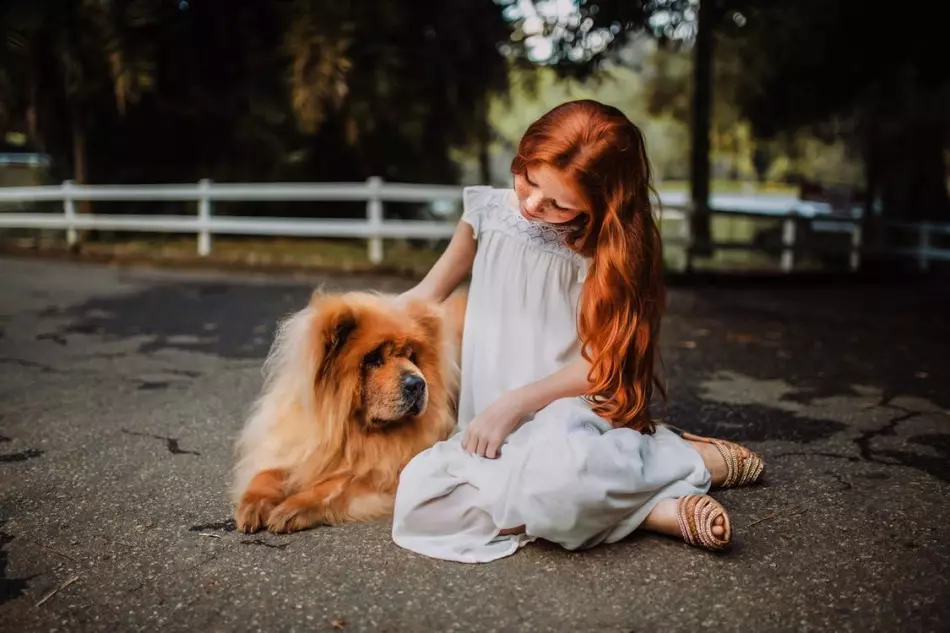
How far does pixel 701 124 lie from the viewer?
1328cm

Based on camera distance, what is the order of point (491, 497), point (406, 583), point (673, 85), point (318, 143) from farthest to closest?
point (673, 85) → point (318, 143) → point (491, 497) → point (406, 583)

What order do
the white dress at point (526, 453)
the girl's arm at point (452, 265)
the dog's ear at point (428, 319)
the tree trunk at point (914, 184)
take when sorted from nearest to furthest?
the white dress at point (526, 453) → the dog's ear at point (428, 319) → the girl's arm at point (452, 265) → the tree trunk at point (914, 184)

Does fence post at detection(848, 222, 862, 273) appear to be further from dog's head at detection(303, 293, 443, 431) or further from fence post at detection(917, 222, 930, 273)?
dog's head at detection(303, 293, 443, 431)

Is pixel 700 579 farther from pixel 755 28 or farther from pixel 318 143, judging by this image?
pixel 318 143

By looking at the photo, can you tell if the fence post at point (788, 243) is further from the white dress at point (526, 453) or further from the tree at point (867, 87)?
the white dress at point (526, 453)

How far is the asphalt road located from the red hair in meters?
0.53

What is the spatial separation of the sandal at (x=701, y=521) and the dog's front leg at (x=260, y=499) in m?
1.33

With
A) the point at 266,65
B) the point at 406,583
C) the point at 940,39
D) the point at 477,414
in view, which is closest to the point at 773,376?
the point at 477,414

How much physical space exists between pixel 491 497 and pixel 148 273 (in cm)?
941

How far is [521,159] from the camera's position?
281 centimetres

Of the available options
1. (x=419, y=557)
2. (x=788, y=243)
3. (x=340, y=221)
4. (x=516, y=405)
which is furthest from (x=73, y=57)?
(x=419, y=557)

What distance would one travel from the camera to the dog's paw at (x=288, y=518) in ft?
9.22

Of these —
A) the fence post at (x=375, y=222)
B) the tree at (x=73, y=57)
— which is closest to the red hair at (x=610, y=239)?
the fence post at (x=375, y=222)

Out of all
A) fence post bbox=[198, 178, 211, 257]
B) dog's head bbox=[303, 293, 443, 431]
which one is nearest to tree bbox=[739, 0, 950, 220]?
fence post bbox=[198, 178, 211, 257]
